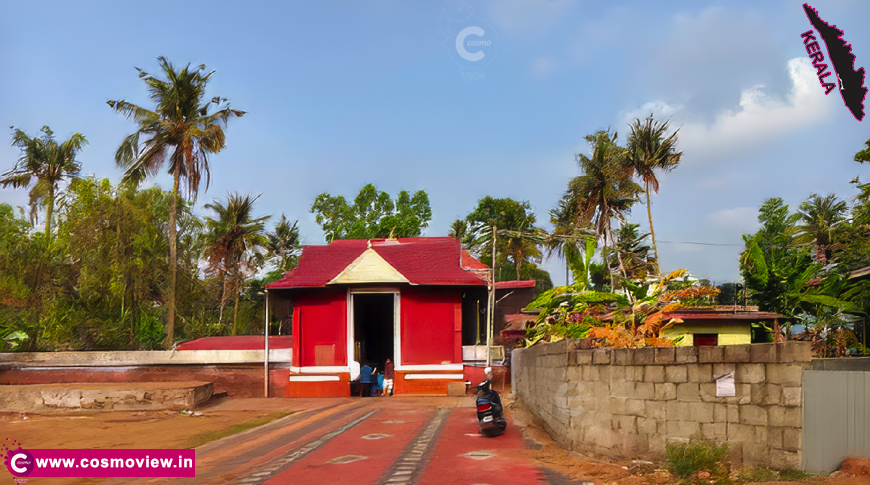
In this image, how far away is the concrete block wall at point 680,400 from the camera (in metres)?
7.81

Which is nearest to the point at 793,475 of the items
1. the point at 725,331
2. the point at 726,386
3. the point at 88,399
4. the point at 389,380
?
the point at 726,386

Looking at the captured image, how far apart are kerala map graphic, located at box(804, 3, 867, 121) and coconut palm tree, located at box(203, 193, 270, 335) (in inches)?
1332

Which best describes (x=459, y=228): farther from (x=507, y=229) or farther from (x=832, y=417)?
(x=832, y=417)

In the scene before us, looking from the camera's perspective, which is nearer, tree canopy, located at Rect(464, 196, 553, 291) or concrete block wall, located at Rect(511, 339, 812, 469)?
concrete block wall, located at Rect(511, 339, 812, 469)

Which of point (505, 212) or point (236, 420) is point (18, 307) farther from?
point (505, 212)

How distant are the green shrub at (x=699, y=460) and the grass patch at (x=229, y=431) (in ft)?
30.6

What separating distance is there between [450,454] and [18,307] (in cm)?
2184

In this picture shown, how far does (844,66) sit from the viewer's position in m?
10.2

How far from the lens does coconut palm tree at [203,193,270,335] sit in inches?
1537

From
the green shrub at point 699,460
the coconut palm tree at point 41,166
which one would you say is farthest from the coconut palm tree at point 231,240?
the green shrub at point 699,460

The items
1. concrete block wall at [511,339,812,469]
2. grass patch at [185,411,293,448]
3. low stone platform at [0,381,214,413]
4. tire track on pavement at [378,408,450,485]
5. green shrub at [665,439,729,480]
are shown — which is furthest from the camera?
low stone platform at [0,381,214,413]

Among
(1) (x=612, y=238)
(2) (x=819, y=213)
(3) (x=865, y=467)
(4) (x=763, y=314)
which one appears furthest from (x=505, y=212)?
(3) (x=865, y=467)

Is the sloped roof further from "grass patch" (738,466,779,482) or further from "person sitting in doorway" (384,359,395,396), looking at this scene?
"grass patch" (738,466,779,482)

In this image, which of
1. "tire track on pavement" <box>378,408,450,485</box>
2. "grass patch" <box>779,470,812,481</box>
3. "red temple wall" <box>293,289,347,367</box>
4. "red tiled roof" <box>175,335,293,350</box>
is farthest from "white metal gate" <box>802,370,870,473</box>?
"red tiled roof" <box>175,335,293,350</box>
